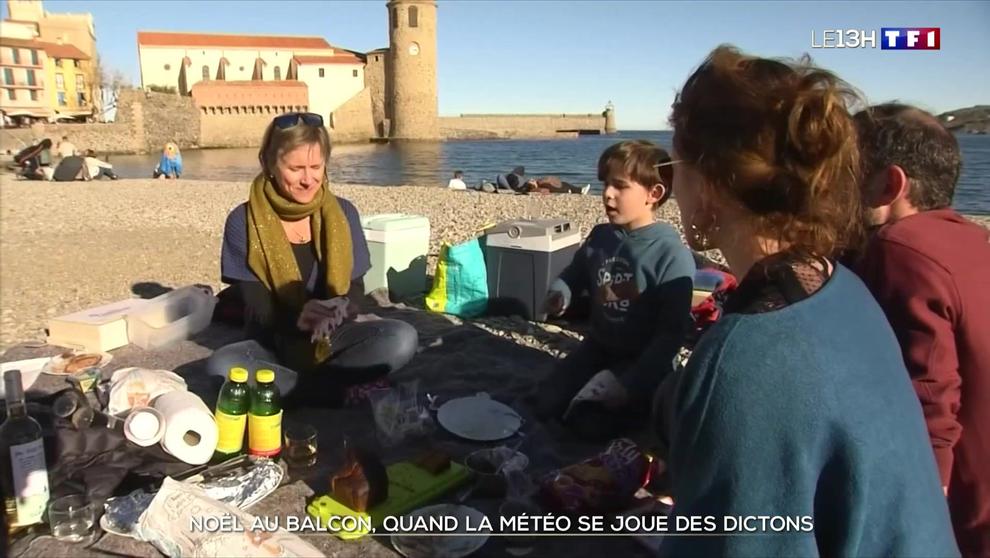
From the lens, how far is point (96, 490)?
2102mm

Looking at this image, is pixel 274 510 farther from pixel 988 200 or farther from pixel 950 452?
pixel 988 200

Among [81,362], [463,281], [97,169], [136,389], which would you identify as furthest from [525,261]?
[97,169]

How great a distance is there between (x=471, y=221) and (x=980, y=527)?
7.74 meters

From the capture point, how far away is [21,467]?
1967mm

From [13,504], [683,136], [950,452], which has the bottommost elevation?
[13,504]

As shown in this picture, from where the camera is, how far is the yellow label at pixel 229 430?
2.38 m

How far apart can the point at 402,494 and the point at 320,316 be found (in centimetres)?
102

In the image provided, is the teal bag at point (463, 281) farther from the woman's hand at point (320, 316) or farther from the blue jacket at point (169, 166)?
the blue jacket at point (169, 166)

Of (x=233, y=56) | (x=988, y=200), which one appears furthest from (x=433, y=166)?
(x=233, y=56)

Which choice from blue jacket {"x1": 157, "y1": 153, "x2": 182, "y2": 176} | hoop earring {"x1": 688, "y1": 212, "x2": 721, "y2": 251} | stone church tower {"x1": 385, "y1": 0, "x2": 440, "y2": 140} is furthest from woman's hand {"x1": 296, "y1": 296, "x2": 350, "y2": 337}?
stone church tower {"x1": 385, "y1": 0, "x2": 440, "y2": 140}

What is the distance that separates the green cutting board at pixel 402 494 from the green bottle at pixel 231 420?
44 cm

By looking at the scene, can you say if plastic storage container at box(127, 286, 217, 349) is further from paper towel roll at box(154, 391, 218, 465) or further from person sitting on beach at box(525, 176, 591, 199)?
person sitting on beach at box(525, 176, 591, 199)

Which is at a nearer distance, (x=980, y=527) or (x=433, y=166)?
(x=980, y=527)

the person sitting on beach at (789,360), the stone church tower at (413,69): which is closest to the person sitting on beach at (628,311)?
the person sitting on beach at (789,360)
